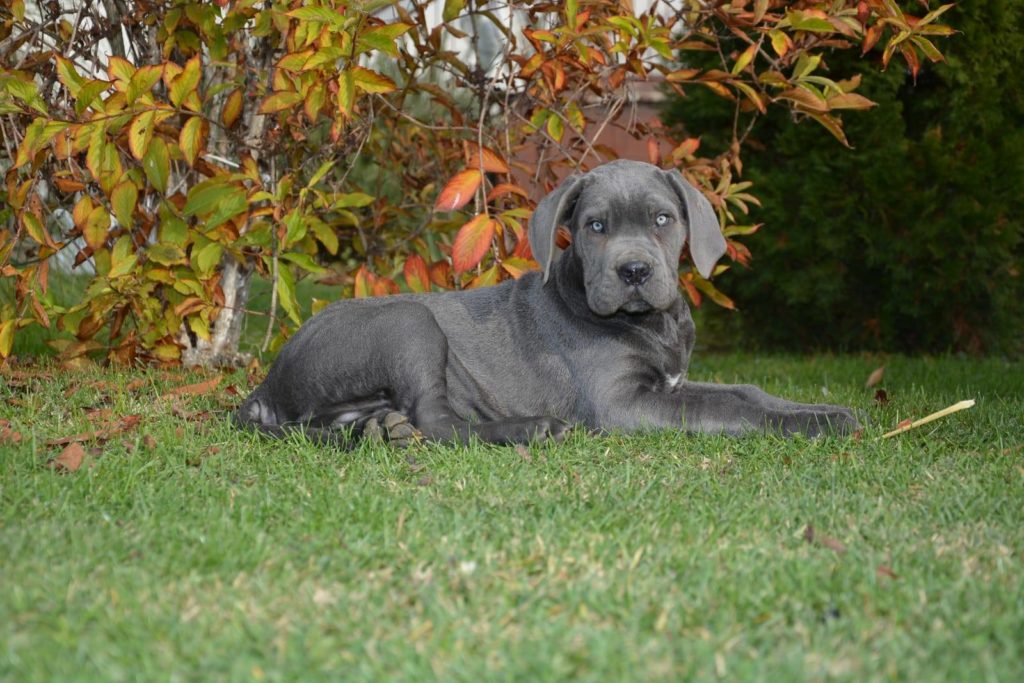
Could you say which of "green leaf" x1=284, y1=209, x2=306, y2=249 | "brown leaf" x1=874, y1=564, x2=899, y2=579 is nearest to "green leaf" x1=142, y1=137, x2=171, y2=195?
"green leaf" x1=284, y1=209, x2=306, y2=249

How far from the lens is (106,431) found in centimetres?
469

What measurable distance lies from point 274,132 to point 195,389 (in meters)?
1.65

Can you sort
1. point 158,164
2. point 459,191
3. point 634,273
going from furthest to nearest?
point 158,164
point 459,191
point 634,273

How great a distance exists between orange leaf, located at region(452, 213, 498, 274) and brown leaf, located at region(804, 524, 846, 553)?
92.6 inches

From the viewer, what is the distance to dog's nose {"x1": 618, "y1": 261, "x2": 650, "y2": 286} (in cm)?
466

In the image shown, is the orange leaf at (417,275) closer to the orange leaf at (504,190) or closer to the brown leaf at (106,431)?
the orange leaf at (504,190)

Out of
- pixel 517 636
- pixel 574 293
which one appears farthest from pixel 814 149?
pixel 517 636

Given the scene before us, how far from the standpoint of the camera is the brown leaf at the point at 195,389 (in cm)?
567

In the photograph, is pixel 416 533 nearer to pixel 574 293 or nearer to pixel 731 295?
pixel 574 293

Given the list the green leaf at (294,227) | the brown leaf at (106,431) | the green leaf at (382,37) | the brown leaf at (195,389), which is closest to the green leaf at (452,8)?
the green leaf at (382,37)

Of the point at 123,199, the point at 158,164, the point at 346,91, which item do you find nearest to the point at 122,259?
the point at 123,199

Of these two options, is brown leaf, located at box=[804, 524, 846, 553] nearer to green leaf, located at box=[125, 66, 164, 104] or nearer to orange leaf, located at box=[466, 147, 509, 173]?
orange leaf, located at box=[466, 147, 509, 173]

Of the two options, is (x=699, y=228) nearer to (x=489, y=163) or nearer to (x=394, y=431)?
(x=489, y=163)

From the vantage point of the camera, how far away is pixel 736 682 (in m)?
2.36
